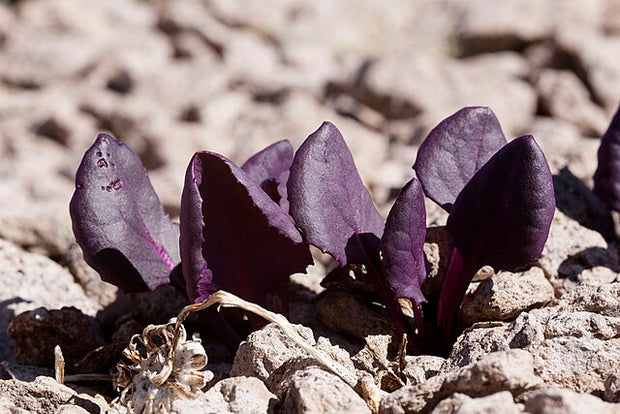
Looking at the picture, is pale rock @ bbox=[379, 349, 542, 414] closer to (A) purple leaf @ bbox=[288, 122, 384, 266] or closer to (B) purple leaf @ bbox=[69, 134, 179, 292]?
(A) purple leaf @ bbox=[288, 122, 384, 266]

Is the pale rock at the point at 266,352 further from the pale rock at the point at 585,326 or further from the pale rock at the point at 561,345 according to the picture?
the pale rock at the point at 585,326

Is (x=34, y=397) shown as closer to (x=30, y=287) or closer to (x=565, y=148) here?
(x=30, y=287)

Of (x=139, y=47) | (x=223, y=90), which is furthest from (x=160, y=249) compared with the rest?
(x=139, y=47)

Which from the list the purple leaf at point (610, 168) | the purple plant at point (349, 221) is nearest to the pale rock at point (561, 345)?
the purple plant at point (349, 221)

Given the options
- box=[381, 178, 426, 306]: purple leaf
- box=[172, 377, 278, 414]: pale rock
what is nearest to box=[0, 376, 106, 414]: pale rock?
box=[172, 377, 278, 414]: pale rock

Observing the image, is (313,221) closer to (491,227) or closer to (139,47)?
(491,227)

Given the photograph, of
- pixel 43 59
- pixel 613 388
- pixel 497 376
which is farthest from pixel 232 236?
pixel 43 59

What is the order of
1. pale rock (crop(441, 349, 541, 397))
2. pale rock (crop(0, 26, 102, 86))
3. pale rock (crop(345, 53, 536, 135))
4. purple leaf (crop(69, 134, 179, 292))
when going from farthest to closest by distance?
pale rock (crop(0, 26, 102, 86)), pale rock (crop(345, 53, 536, 135)), purple leaf (crop(69, 134, 179, 292)), pale rock (crop(441, 349, 541, 397))
